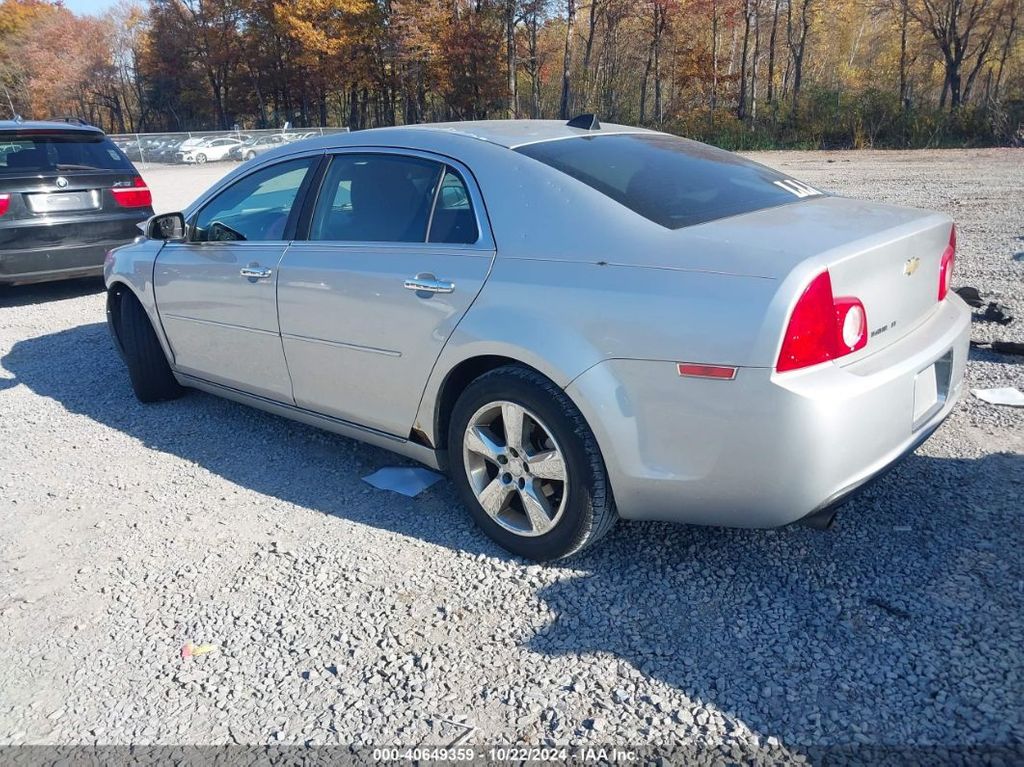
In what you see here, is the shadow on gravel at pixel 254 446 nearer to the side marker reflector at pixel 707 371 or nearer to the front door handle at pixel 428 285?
the front door handle at pixel 428 285

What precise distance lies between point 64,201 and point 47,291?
1598 mm

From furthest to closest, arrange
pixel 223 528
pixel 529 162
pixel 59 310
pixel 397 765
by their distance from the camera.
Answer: pixel 59 310, pixel 223 528, pixel 529 162, pixel 397 765

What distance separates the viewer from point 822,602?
2787 millimetres

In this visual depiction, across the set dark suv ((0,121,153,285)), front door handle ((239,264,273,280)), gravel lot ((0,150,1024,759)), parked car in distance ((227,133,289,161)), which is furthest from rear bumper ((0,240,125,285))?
parked car in distance ((227,133,289,161))

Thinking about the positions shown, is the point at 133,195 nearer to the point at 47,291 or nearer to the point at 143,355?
the point at 47,291

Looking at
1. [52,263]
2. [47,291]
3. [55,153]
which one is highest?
[55,153]

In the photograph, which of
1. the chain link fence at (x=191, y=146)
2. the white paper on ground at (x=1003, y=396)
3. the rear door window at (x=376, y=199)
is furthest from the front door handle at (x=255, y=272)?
the chain link fence at (x=191, y=146)

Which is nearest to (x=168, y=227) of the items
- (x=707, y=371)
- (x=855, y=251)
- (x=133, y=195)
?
(x=707, y=371)

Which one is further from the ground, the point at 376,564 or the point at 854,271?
the point at 854,271

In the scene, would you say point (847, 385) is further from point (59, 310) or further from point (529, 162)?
point (59, 310)

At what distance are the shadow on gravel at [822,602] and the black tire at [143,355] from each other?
1.41m

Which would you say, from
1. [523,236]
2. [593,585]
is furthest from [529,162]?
[593,585]

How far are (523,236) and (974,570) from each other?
2.09m

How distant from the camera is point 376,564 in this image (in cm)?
322
